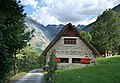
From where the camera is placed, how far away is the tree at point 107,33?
67812 millimetres

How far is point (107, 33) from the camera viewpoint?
230 ft

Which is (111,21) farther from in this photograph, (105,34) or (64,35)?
(64,35)

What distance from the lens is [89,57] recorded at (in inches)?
1668

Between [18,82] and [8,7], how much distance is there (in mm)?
9597

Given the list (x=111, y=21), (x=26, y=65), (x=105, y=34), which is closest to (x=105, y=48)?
(x=105, y=34)

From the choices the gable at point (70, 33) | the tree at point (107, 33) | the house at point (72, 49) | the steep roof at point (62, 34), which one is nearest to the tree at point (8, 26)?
the steep roof at point (62, 34)

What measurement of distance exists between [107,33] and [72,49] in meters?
29.8

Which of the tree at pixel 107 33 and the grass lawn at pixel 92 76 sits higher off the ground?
the tree at pixel 107 33

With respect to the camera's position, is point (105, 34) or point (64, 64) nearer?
point (64, 64)

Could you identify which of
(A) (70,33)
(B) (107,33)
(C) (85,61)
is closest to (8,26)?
(A) (70,33)

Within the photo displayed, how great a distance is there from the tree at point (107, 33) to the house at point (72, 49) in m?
25.7

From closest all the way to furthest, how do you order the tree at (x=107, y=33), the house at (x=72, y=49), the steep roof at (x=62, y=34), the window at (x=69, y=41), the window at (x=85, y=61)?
the steep roof at (x=62, y=34) < the house at (x=72, y=49) < the window at (x=85, y=61) < the window at (x=69, y=41) < the tree at (x=107, y=33)

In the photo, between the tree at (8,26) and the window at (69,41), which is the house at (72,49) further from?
the tree at (8,26)

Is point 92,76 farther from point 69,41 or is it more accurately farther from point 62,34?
point 62,34
